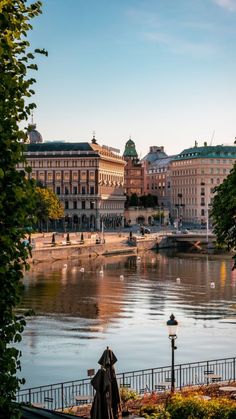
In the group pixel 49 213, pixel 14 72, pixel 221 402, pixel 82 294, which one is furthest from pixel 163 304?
pixel 49 213

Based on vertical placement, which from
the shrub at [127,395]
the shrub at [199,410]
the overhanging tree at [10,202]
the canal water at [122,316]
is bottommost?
the canal water at [122,316]

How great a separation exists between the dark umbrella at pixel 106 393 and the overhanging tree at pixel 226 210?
8101 millimetres

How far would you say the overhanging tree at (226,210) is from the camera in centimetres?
2862

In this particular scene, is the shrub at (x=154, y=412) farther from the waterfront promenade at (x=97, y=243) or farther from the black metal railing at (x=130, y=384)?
the waterfront promenade at (x=97, y=243)

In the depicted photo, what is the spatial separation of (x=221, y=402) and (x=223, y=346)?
27.4 meters

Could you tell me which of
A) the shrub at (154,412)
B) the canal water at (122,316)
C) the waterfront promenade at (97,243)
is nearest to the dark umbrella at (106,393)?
the shrub at (154,412)

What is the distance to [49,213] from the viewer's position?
6211 inches

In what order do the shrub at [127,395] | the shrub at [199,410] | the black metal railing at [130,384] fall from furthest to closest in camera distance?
1. the black metal railing at [130,384]
2. the shrub at [127,395]
3. the shrub at [199,410]

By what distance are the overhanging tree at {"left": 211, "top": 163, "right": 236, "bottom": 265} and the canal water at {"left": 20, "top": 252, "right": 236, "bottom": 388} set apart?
54.2 feet

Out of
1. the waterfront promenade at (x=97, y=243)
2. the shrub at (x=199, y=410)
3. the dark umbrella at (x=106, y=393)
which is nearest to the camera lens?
the dark umbrella at (x=106, y=393)

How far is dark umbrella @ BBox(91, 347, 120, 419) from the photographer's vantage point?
22.6 metres

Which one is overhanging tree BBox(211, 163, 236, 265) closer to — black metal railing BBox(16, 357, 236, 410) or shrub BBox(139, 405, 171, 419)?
shrub BBox(139, 405, 171, 419)

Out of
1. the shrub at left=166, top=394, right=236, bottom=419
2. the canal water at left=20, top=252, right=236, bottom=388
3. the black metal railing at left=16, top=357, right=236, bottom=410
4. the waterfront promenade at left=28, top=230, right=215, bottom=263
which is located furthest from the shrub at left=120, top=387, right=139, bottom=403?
the waterfront promenade at left=28, top=230, right=215, bottom=263

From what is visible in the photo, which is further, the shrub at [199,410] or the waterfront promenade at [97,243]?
the waterfront promenade at [97,243]
